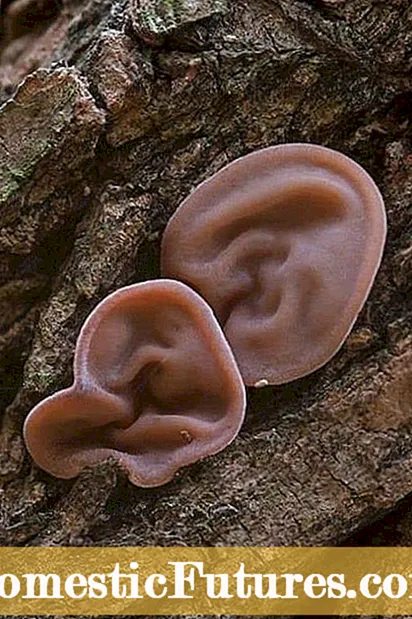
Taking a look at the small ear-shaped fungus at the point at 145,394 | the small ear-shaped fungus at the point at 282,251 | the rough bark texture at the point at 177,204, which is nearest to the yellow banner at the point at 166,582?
the rough bark texture at the point at 177,204

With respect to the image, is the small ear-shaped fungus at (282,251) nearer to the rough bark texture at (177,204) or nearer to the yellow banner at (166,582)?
the rough bark texture at (177,204)

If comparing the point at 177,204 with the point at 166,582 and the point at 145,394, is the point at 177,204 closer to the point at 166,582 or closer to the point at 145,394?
the point at 145,394

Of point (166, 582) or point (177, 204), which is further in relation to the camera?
point (177, 204)

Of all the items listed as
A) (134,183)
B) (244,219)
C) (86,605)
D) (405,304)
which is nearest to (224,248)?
(244,219)

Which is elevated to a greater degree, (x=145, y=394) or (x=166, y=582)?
(x=145, y=394)

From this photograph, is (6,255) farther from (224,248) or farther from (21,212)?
(224,248)

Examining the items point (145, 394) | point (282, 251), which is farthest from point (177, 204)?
point (145, 394)

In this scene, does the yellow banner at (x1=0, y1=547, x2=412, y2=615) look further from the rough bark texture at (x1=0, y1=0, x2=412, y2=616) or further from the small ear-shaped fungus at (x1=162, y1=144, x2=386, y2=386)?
the small ear-shaped fungus at (x1=162, y1=144, x2=386, y2=386)
